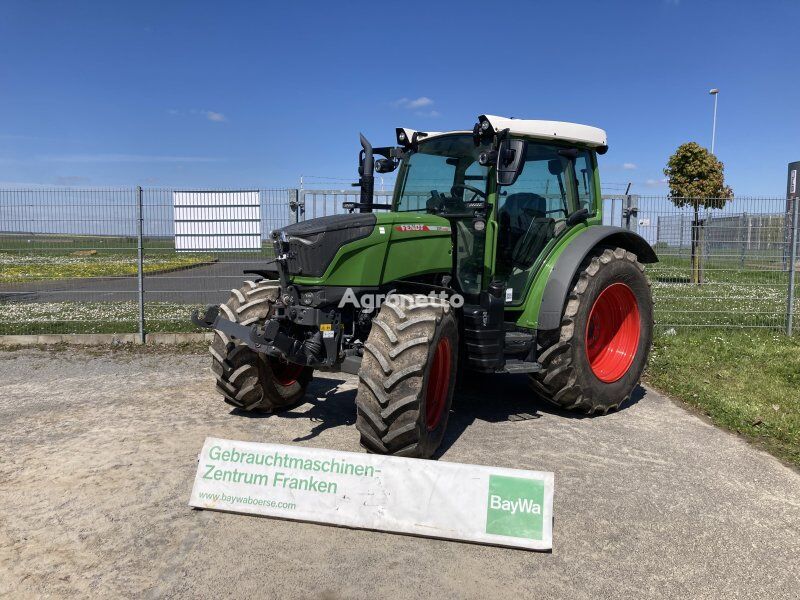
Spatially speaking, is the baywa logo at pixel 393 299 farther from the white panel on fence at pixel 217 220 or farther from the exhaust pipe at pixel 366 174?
the white panel on fence at pixel 217 220

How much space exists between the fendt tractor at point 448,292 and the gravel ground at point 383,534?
517 millimetres

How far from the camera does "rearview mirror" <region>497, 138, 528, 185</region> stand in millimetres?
4688

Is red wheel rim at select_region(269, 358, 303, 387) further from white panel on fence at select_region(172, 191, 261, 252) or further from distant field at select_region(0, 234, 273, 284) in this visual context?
white panel on fence at select_region(172, 191, 261, 252)

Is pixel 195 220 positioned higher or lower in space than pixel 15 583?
higher

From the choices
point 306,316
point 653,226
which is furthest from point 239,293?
point 653,226

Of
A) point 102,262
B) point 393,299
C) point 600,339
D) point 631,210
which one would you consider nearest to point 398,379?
point 393,299

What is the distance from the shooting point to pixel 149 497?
12.8ft

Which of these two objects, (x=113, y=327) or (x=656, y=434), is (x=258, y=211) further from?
(x=656, y=434)

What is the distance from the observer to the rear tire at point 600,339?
17.6 feet

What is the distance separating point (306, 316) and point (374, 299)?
555mm

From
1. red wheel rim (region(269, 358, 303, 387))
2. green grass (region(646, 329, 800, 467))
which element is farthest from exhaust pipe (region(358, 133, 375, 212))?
green grass (region(646, 329, 800, 467))

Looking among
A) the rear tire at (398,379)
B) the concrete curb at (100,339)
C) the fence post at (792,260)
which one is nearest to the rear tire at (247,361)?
the rear tire at (398,379)

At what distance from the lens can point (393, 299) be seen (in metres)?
4.36

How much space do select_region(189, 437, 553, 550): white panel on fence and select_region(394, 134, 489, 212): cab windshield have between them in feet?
8.48
